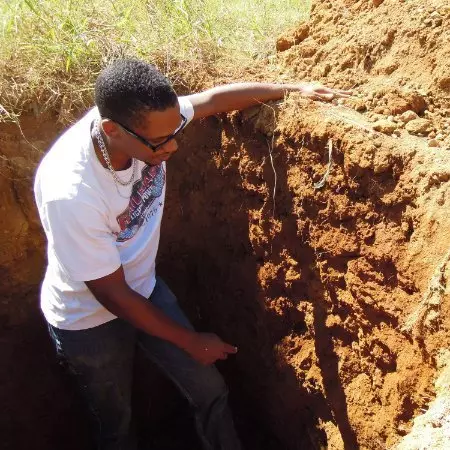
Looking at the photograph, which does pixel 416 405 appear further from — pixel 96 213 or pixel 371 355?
pixel 96 213

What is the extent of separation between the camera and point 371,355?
242 cm

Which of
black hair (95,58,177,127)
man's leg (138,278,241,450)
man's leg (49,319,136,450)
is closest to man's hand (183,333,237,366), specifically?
man's leg (138,278,241,450)

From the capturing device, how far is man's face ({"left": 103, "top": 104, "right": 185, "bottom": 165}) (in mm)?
1894

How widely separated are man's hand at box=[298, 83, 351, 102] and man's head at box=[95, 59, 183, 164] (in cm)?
81

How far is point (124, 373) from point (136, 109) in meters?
1.13

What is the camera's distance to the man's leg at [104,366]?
240cm

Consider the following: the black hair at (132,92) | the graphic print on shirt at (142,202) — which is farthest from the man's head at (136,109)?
the graphic print on shirt at (142,202)

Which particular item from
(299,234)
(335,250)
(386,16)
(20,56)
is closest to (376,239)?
(335,250)

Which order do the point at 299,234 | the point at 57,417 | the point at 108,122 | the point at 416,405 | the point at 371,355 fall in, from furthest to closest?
the point at 57,417, the point at 299,234, the point at 371,355, the point at 416,405, the point at 108,122

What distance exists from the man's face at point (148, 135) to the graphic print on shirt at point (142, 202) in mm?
226

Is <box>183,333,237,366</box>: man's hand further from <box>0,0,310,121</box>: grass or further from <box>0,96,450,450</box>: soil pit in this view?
<box>0,0,310,121</box>: grass

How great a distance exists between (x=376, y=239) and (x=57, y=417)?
2100mm

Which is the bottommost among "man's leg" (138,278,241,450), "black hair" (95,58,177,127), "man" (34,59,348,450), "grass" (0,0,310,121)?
"man's leg" (138,278,241,450)

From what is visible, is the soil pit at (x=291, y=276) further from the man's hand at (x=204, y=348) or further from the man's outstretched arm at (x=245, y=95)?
the man's hand at (x=204, y=348)
